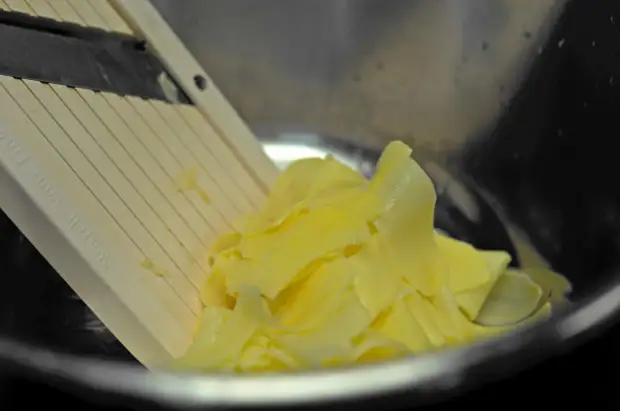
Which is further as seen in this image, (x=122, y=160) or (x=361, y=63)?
(x=361, y=63)

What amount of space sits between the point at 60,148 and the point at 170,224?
10cm

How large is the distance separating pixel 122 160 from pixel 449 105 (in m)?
0.36

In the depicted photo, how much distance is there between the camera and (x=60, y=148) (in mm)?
509

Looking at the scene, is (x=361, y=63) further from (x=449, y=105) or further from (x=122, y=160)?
(x=122, y=160)

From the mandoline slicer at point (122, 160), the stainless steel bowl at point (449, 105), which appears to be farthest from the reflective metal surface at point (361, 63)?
the mandoline slicer at point (122, 160)

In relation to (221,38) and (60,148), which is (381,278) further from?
(221,38)

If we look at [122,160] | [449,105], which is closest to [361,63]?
[449,105]

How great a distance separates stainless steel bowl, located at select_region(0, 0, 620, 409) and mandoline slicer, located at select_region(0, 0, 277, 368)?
0.17 feet

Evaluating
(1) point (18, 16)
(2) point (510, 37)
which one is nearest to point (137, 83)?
(1) point (18, 16)

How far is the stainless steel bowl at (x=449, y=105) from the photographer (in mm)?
601

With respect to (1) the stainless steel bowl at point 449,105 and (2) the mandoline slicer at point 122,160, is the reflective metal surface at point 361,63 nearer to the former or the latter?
(1) the stainless steel bowl at point 449,105

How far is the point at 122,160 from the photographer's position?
21.8 inches

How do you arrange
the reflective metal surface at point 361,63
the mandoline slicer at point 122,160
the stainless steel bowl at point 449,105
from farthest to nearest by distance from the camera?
the reflective metal surface at point 361,63 → the stainless steel bowl at point 449,105 → the mandoline slicer at point 122,160

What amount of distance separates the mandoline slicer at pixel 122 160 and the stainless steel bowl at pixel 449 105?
0.17 feet
